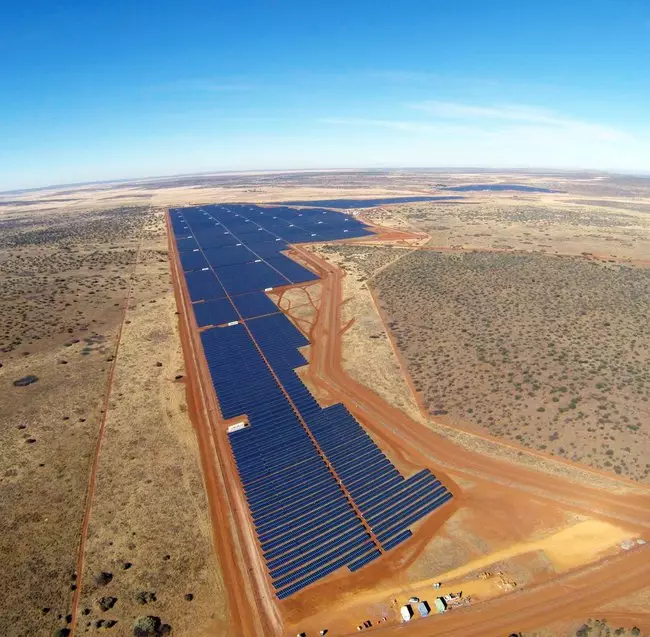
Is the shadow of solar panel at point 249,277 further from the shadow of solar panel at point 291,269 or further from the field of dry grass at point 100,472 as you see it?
the field of dry grass at point 100,472

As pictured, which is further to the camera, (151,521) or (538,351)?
(538,351)

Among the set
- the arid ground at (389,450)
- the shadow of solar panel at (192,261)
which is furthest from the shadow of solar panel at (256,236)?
the arid ground at (389,450)

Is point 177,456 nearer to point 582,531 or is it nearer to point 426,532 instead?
point 426,532

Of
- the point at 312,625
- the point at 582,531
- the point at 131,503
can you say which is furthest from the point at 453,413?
the point at 131,503

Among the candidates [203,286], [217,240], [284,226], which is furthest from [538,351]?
[284,226]

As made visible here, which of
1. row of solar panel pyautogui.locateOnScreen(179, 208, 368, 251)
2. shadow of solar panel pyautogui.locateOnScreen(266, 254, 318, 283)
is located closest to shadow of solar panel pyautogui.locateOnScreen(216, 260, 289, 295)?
shadow of solar panel pyautogui.locateOnScreen(266, 254, 318, 283)

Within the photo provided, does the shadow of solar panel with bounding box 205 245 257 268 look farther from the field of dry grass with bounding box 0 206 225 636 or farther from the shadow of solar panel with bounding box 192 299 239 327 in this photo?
the field of dry grass with bounding box 0 206 225 636

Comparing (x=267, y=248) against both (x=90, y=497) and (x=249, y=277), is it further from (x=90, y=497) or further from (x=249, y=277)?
(x=90, y=497)
